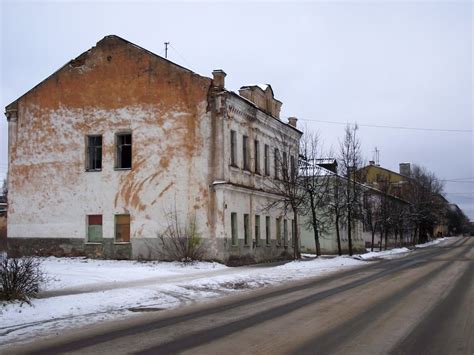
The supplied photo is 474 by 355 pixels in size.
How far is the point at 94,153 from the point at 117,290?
16185 millimetres

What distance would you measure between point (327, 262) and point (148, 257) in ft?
33.4

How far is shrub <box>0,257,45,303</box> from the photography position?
1260cm

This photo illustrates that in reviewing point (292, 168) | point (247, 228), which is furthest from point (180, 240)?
point (292, 168)

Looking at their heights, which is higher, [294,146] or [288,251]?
[294,146]

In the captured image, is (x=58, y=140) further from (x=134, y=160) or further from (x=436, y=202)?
(x=436, y=202)

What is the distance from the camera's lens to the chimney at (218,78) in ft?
94.3

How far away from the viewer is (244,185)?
31.1 m

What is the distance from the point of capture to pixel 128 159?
30500mm

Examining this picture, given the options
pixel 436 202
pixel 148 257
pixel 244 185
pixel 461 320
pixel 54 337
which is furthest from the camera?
pixel 436 202

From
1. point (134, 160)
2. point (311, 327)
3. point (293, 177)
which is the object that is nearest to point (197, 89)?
point (134, 160)

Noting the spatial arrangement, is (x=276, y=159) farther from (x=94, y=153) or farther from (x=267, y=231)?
(x=94, y=153)

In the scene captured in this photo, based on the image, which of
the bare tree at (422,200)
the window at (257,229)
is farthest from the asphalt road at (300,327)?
the bare tree at (422,200)

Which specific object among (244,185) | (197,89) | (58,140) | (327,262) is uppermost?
(197,89)

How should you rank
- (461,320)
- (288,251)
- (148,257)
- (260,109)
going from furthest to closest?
(288,251)
(260,109)
(148,257)
(461,320)
